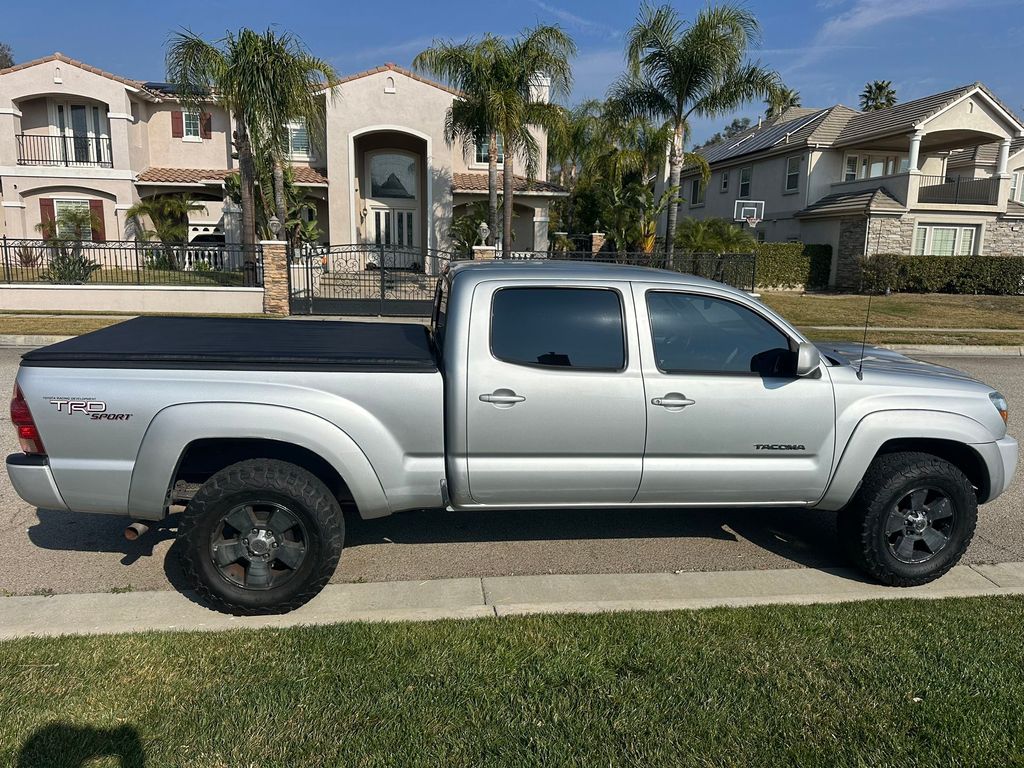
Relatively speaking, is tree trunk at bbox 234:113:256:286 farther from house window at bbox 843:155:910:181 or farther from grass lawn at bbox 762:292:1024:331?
house window at bbox 843:155:910:181

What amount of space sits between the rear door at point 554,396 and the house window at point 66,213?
29.1 metres

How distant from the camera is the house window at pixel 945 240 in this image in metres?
28.8

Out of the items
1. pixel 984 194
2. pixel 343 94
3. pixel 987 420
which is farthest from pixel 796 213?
pixel 987 420

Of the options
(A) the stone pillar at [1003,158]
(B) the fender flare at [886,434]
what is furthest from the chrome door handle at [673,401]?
(A) the stone pillar at [1003,158]

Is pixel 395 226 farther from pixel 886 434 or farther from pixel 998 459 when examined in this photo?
pixel 998 459

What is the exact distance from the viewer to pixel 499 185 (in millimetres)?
27516

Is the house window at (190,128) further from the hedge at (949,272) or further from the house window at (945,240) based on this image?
the house window at (945,240)

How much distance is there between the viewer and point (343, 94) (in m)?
25.8

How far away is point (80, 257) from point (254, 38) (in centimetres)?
743

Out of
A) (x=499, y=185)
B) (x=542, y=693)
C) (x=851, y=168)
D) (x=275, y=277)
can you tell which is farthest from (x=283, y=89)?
(x=851, y=168)

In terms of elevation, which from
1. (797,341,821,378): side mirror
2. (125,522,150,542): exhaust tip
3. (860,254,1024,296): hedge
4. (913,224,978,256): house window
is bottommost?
(125,522,150,542): exhaust tip

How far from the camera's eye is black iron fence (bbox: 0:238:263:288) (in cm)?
1830

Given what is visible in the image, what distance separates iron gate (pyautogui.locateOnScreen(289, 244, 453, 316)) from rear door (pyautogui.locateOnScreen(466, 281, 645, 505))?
13469 millimetres

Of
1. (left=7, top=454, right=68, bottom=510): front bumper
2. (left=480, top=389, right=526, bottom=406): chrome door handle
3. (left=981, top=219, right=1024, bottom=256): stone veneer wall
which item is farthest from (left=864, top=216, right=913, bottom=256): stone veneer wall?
(left=7, top=454, right=68, bottom=510): front bumper
